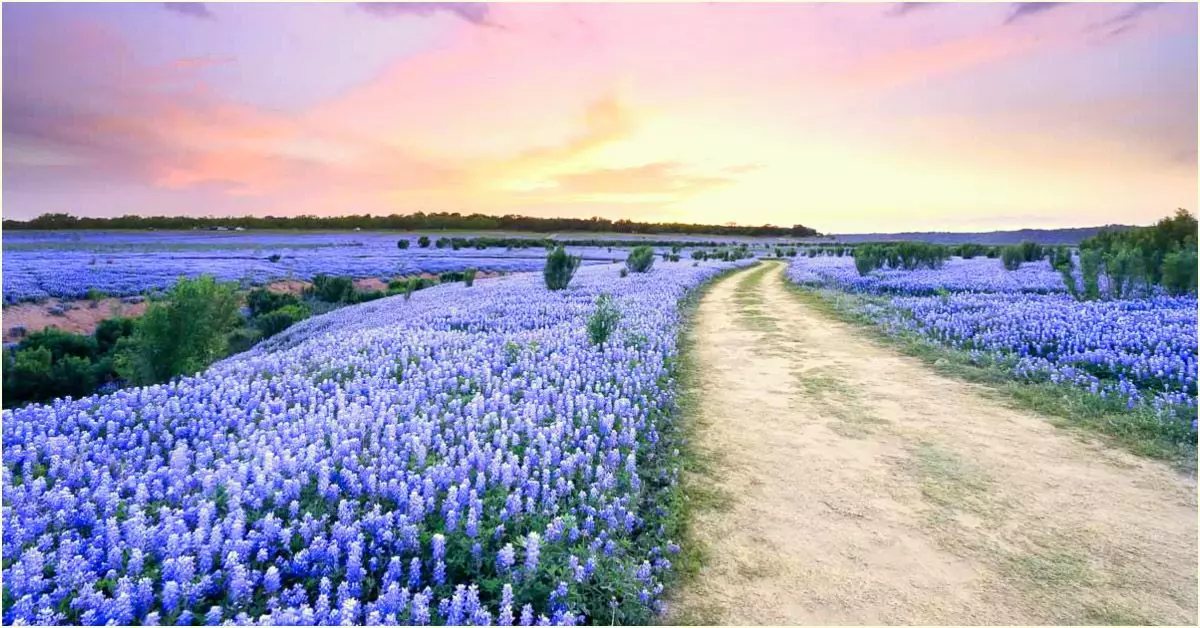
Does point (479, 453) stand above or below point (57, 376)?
above

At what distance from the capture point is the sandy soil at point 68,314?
71.7 feet

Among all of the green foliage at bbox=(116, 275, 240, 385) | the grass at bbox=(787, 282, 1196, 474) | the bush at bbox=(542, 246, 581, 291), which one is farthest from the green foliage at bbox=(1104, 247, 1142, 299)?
the green foliage at bbox=(116, 275, 240, 385)

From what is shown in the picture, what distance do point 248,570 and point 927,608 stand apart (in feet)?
14.1

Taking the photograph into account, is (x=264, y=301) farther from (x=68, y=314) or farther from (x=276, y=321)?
(x=68, y=314)

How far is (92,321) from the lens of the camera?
24.0 m

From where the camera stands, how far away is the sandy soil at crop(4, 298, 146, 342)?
71.7ft

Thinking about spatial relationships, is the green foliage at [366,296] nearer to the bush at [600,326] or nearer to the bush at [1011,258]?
the bush at [600,326]

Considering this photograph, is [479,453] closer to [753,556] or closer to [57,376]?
[753,556]

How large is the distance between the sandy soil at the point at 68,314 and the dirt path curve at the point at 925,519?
23003 mm

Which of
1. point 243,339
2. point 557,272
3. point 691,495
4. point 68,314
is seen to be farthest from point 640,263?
point 691,495

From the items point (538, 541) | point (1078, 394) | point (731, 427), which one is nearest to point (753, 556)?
point (538, 541)

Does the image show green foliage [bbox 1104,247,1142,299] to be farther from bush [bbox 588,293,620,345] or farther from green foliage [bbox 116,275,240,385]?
green foliage [bbox 116,275,240,385]

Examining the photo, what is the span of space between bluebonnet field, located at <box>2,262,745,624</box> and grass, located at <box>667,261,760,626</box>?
121 millimetres

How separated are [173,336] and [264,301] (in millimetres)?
18529
